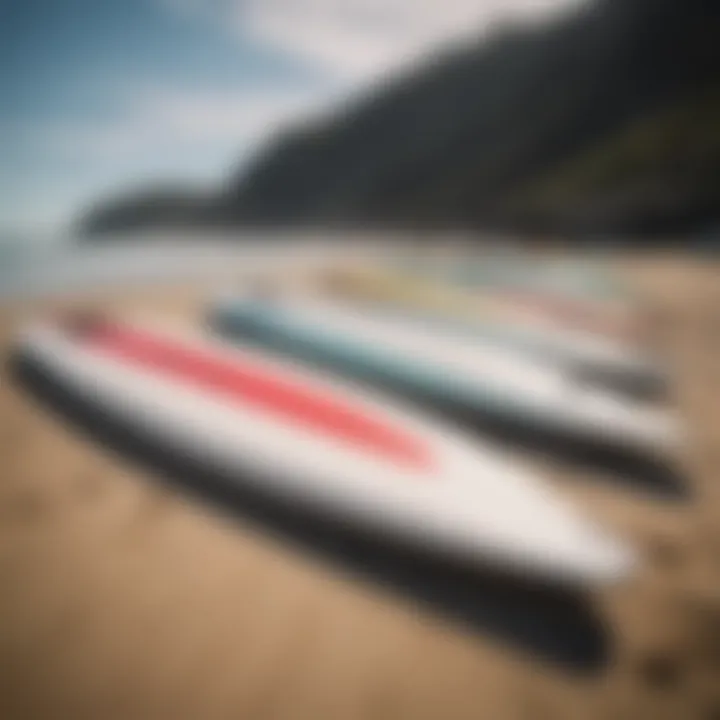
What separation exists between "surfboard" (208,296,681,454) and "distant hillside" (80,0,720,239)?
0.24m

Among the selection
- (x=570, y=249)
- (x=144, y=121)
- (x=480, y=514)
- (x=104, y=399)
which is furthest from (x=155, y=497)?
(x=570, y=249)

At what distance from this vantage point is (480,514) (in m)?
0.84

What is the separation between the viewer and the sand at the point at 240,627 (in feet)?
2.22

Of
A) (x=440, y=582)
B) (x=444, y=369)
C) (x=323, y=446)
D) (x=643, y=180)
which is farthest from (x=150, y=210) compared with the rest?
(x=643, y=180)

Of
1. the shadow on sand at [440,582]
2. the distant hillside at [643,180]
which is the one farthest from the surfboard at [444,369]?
the distant hillside at [643,180]

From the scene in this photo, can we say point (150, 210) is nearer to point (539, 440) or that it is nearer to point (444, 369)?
point (444, 369)

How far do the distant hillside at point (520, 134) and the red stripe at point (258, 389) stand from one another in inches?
11.0

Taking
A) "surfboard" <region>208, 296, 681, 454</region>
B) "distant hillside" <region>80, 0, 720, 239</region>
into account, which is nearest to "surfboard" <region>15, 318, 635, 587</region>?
"surfboard" <region>208, 296, 681, 454</region>

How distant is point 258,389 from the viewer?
1.10 m

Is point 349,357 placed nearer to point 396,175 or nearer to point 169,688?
point 396,175

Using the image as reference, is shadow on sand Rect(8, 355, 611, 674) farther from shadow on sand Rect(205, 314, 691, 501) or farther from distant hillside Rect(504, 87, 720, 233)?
distant hillside Rect(504, 87, 720, 233)

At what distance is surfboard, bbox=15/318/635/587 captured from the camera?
81 cm

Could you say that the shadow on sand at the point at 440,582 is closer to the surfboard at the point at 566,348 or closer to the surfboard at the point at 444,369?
the surfboard at the point at 444,369

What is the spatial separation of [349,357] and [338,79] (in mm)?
535
